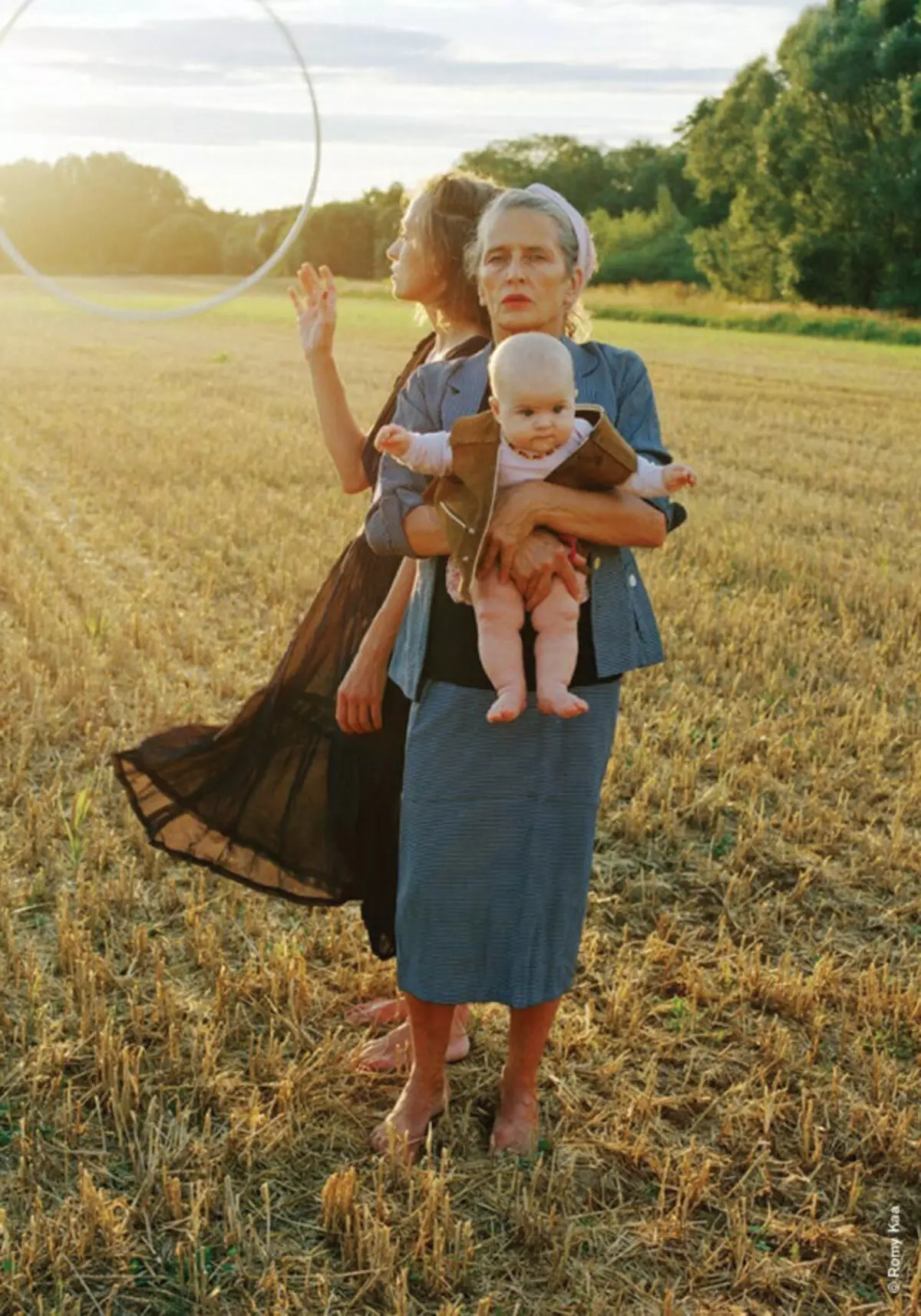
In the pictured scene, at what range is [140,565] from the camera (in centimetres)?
778

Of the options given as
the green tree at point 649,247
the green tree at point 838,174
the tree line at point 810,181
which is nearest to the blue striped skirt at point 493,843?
the tree line at point 810,181

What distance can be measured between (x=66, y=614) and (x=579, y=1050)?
3972 mm

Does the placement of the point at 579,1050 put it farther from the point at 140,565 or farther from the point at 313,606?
the point at 140,565

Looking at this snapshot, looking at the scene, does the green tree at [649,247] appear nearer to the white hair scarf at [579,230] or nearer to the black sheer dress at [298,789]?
the black sheer dress at [298,789]

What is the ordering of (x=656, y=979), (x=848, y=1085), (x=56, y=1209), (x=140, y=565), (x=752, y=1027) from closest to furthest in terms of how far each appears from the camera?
(x=56, y=1209)
(x=848, y=1085)
(x=752, y=1027)
(x=656, y=979)
(x=140, y=565)

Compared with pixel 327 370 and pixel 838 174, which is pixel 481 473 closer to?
pixel 327 370

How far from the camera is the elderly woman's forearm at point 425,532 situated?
2.55 meters

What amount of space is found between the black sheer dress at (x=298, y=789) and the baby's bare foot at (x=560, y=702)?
2.62 ft

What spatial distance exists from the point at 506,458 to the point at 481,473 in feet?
0.25

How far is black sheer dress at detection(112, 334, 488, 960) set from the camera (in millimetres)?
3299

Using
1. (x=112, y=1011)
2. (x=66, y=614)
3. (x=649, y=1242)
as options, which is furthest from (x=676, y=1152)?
(x=66, y=614)

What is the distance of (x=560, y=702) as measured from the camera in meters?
2.51

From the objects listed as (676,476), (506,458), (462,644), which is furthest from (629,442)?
(462,644)

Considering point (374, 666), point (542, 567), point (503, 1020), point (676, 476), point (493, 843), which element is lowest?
point (503, 1020)
